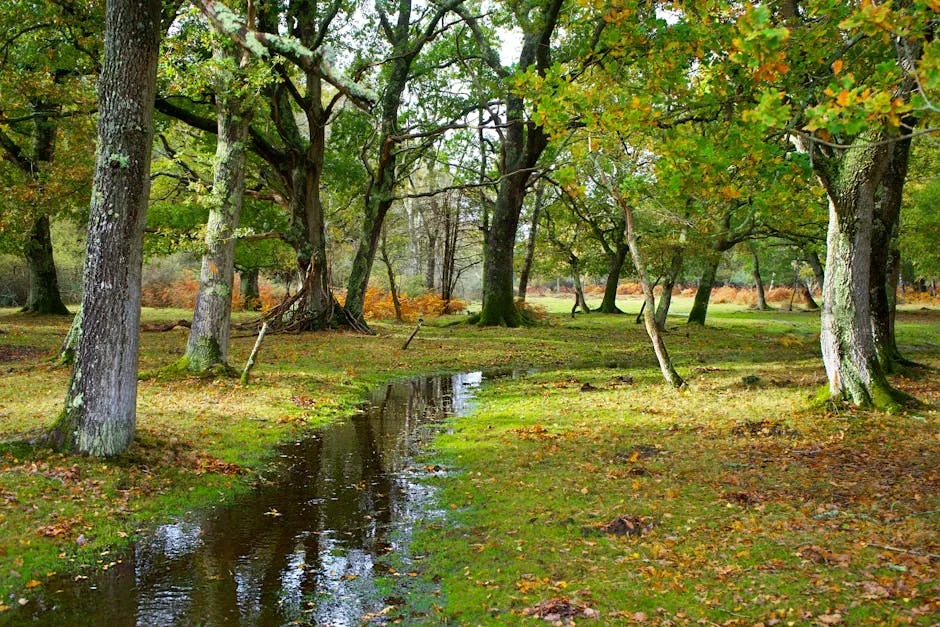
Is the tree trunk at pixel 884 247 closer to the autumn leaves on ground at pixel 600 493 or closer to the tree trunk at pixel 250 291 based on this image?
the autumn leaves on ground at pixel 600 493

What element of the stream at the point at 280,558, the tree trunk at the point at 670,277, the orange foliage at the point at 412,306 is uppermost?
the tree trunk at the point at 670,277

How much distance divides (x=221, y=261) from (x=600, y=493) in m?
9.16

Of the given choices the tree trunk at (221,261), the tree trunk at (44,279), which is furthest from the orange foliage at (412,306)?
the tree trunk at (221,261)

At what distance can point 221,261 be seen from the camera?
12930 millimetres

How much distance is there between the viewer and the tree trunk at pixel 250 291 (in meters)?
39.0

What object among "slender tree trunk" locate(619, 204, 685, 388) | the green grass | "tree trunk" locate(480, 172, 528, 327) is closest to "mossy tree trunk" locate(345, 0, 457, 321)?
"tree trunk" locate(480, 172, 528, 327)

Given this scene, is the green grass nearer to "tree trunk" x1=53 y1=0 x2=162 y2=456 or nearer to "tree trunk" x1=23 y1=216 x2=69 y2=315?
"tree trunk" x1=53 y1=0 x2=162 y2=456

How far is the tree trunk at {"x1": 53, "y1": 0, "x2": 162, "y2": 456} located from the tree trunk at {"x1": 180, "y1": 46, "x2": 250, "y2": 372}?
5546 millimetres

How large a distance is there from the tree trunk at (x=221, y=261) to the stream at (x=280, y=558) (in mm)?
4766

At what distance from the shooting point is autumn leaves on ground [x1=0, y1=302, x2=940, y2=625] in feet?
15.9

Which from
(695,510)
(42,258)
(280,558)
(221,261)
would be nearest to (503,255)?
(221,261)

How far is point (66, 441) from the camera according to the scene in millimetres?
7152

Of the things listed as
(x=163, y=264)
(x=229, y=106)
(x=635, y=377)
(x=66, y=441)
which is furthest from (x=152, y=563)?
(x=163, y=264)

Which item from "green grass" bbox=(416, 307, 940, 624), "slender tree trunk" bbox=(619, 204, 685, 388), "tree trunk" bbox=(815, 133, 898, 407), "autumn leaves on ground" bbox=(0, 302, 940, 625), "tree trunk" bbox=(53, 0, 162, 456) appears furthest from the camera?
"slender tree trunk" bbox=(619, 204, 685, 388)
